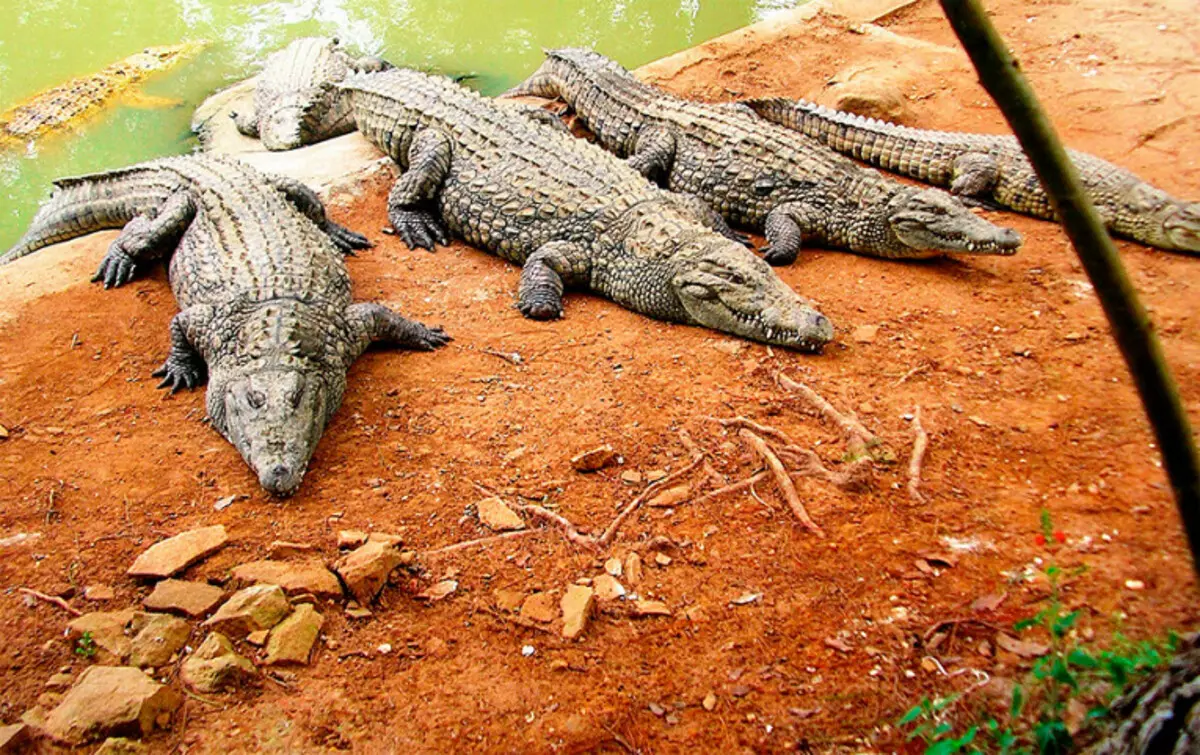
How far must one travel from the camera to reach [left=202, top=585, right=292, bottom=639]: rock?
8.57 feet

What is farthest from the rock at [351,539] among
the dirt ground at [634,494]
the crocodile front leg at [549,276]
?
the crocodile front leg at [549,276]

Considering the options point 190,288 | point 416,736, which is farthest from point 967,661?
point 190,288

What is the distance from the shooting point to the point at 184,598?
Result: 2752 mm

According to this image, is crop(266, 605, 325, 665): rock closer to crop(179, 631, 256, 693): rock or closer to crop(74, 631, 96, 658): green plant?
crop(179, 631, 256, 693): rock

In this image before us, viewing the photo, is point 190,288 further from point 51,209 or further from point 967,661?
point 967,661

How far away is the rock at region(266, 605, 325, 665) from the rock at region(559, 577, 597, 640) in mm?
834

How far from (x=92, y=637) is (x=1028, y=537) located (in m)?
3.21

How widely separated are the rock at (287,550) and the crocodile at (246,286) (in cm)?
48

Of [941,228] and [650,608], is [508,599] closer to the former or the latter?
[650,608]

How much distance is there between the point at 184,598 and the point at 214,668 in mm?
437

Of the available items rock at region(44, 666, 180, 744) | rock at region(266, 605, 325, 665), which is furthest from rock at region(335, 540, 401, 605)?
rock at region(44, 666, 180, 744)

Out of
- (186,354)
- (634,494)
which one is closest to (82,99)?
(186,354)

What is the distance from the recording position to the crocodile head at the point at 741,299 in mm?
4544

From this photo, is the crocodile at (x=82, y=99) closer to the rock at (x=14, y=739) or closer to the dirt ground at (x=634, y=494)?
the dirt ground at (x=634, y=494)
